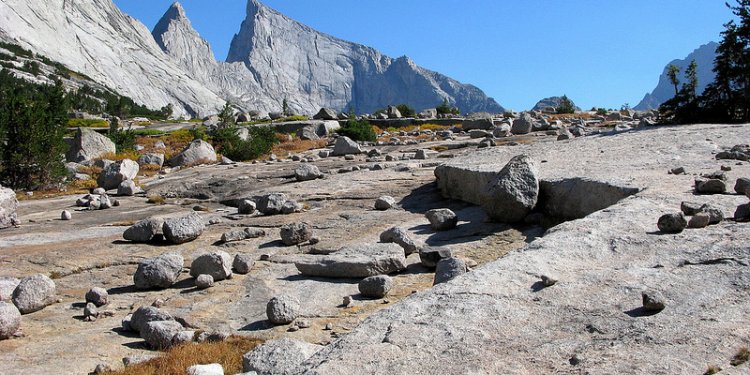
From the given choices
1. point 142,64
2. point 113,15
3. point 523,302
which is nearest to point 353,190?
point 523,302

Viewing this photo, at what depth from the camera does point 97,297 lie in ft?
20.8

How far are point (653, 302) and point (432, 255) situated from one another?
312 centimetres

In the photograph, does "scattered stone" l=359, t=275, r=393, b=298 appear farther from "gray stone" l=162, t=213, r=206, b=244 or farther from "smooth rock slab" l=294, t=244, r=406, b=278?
"gray stone" l=162, t=213, r=206, b=244

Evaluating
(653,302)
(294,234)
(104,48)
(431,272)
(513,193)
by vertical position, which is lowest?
(431,272)

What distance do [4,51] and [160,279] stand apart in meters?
96.2

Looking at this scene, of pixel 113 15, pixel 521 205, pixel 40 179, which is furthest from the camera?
pixel 113 15

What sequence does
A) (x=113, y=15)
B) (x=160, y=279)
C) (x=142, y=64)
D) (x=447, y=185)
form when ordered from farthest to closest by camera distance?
1. (x=113, y=15)
2. (x=142, y=64)
3. (x=447, y=185)
4. (x=160, y=279)

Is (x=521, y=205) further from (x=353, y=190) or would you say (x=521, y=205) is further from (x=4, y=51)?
(x=4, y=51)

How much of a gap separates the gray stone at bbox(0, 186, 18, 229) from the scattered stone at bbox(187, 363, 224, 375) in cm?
719

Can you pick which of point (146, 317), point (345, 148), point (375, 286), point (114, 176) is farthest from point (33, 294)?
point (345, 148)

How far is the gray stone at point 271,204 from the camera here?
1030 centimetres

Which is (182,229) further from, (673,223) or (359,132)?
(359,132)

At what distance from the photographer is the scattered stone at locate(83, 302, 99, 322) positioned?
19.6 feet

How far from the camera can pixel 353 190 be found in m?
11.6
